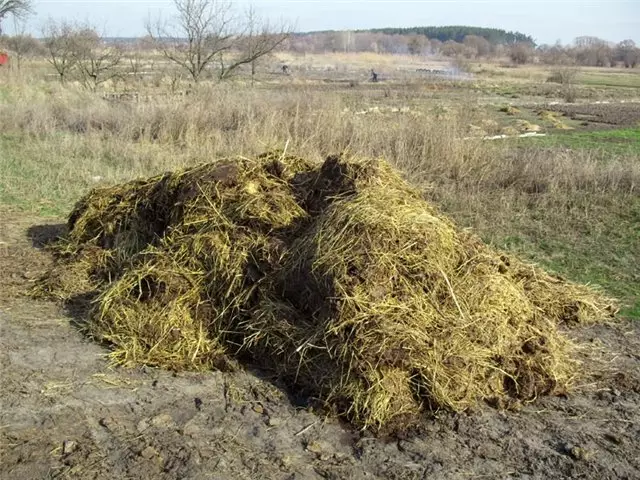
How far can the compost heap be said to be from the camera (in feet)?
13.9

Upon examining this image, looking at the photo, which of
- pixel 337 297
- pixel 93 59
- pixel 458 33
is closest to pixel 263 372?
pixel 337 297

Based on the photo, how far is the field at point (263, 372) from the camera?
12.0 ft

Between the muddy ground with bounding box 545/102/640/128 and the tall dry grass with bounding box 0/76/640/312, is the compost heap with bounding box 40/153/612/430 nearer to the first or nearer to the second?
the tall dry grass with bounding box 0/76/640/312

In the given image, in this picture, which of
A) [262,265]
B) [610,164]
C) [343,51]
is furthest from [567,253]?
[343,51]

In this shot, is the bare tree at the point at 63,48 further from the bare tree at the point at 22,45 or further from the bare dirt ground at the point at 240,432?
the bare dirt ground at the point at 240,432

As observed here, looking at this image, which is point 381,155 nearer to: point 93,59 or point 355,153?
point 355,153

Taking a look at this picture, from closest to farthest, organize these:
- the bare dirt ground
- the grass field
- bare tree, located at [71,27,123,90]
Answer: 1. the bare dirt ground
2. the grass field
3. bare tree, located at [71,27,123,90]

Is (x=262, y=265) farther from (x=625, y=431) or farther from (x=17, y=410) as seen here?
(x=625, y=431)

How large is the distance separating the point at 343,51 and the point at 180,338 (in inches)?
5133

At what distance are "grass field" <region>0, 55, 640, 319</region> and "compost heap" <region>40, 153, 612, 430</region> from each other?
2150mm

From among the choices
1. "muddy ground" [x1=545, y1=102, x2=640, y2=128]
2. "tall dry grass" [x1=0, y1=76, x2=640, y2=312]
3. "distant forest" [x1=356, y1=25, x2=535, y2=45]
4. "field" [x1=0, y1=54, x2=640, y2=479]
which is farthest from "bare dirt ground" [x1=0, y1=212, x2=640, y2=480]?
"distant forest" [x1=356, y1=25, x2=535, y2=45]

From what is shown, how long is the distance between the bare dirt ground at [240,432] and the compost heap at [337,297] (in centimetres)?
21

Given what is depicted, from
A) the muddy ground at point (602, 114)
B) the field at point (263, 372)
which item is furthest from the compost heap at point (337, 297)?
the muddy ground at point (602, 114)

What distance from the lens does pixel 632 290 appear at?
674cm
